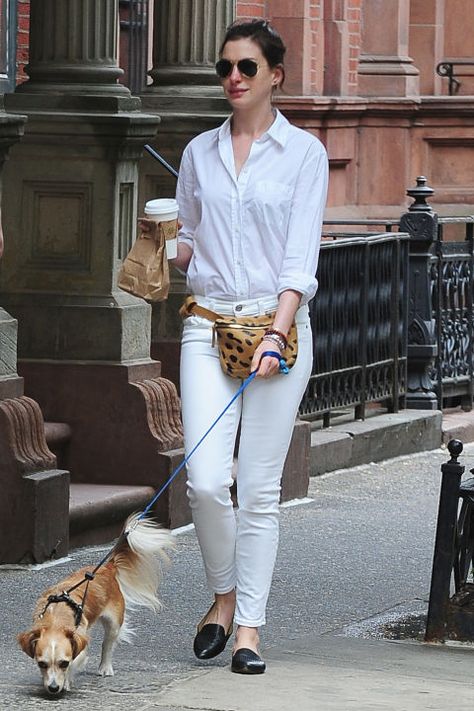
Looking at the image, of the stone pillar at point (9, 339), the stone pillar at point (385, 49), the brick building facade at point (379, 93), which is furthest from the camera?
the stone pillar at point (385, 49)

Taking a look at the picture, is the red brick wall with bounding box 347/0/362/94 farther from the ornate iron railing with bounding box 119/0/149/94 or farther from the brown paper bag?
the brown paper bag

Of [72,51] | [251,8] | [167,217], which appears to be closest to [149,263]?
[167,217]

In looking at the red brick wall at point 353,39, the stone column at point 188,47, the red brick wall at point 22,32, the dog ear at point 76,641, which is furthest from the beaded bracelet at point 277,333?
the red brick wall at point 353,39

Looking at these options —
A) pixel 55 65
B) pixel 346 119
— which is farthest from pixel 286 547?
pixel 346 119

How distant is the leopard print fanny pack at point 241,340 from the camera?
20.9ft

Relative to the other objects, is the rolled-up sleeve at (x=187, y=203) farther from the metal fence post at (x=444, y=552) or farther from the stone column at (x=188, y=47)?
the stone column at (x=188, y=47)

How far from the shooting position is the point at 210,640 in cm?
658

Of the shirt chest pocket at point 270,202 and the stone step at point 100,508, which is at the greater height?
the shirt chest pocket at point 270,202

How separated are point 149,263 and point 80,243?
3052 mm

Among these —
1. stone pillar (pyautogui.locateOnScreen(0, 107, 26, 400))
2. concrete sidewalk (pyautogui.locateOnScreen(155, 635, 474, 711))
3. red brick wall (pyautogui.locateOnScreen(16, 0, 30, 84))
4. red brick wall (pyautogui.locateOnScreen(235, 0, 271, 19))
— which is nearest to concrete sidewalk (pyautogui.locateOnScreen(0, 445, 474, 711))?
concrete sidewalk (pyautogui.locateOnScreen(155, 635, 474, 711))

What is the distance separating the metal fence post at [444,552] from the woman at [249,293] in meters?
0.89

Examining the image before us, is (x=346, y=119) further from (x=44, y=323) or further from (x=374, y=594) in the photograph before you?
(x=374, y=594)

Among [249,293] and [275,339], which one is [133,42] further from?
[275,339]

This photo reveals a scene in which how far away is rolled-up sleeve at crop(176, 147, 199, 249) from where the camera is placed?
663 centimetres
